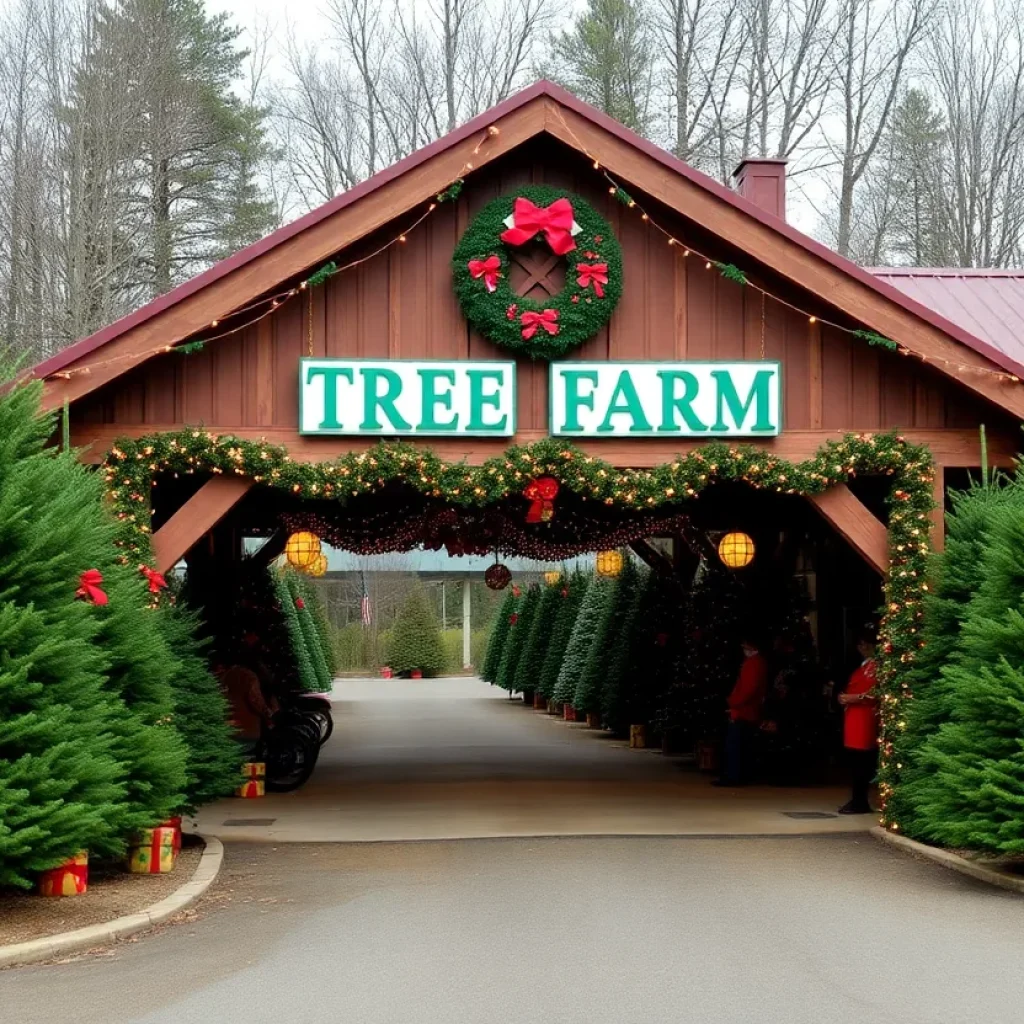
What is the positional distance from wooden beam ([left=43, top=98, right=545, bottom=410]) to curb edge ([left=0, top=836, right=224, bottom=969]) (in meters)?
3.89

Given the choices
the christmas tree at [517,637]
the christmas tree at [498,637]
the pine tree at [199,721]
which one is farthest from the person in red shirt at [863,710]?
the christmas tree at [498,637]

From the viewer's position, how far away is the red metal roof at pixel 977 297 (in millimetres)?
16438

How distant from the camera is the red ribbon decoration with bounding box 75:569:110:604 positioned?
32.7ft

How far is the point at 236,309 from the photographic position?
497 inches

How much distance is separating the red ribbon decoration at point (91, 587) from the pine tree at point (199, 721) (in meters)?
2.05

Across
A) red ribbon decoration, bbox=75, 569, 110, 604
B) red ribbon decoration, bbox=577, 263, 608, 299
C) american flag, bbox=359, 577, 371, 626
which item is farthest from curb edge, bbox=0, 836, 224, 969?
american flag, bbox=359, 577, 371, 626

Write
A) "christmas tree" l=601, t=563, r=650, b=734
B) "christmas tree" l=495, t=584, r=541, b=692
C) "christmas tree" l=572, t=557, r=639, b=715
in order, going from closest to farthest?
1. "christmas tree" l=601, t=563, r=650, b=734
2. "christmas tree" l=572, t=557, r=639, b=715
3. "christmas tree" l=495, t=584, r=541, b=692

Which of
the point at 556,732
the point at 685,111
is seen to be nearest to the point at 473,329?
the point at 556,732

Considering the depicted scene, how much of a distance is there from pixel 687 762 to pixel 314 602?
74.4ft

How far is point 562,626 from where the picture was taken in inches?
1277

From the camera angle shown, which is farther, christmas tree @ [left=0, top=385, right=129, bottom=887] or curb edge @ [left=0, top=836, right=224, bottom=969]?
christmas tree @ [left=0, top=385, right=129, bottom=887]

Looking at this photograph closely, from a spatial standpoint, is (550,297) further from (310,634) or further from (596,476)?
(310,634)

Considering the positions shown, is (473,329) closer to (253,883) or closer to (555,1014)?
(253,883)

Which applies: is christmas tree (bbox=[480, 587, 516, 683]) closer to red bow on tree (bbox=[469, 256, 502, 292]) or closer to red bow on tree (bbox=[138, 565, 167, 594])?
red bow on tree (bbox=[469, 256, 502, 292])
